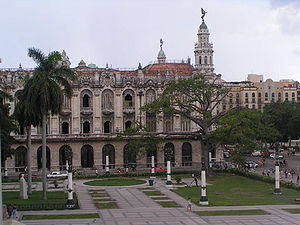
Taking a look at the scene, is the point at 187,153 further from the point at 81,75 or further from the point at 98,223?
the point at 98,223

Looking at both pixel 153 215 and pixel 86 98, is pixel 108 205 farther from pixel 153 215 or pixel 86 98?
pixel 86 98

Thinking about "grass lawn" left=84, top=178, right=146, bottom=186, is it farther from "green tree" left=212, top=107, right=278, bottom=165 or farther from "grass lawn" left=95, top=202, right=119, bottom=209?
"grass lawn" left=95, top=202, right=119, bottom=209

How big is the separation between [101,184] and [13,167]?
24129 mm

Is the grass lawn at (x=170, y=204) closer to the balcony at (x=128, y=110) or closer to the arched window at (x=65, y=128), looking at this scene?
the balcony at (x=128, y=110)

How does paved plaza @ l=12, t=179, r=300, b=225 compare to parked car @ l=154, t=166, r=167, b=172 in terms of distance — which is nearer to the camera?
paved plaza @ l=12, t=179, r=300, b=225

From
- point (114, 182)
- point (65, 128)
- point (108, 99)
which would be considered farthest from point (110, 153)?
point (114, 182)

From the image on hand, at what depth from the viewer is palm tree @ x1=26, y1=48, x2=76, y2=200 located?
54.9 meters

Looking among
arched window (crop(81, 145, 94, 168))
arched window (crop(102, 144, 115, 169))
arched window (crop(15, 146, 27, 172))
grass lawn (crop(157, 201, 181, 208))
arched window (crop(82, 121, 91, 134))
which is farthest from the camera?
arched window (crop(82, 121, 91, 134))

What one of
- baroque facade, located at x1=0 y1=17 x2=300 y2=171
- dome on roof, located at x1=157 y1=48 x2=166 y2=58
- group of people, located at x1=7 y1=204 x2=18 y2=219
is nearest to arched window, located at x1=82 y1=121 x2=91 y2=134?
baroque facade, located at x1=0 y1=17 x2=300 y2=171

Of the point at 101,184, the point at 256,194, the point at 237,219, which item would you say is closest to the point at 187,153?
the point at 101,184

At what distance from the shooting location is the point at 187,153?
96438mm

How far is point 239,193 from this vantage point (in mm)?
60469

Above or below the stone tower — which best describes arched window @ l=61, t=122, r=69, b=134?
Answer: below

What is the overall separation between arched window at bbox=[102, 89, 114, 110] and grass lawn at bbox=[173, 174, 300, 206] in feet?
86.7
